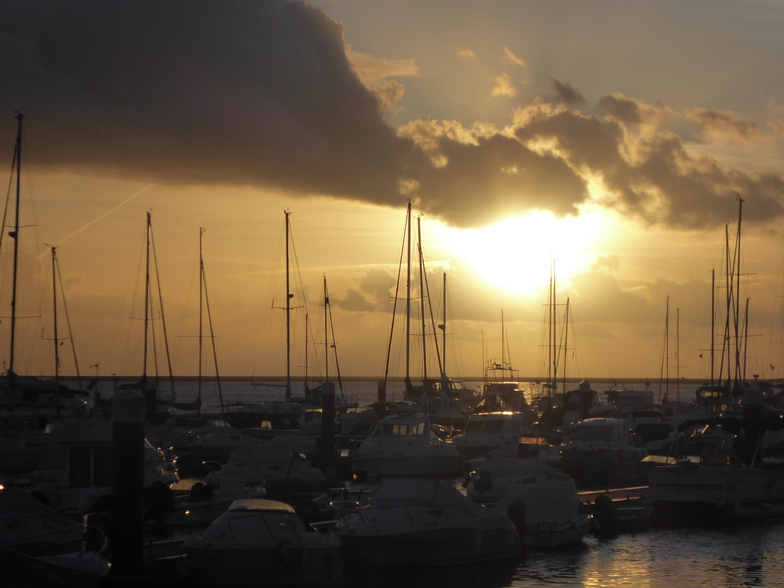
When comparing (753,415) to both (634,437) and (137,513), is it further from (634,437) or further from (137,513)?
(137,513)

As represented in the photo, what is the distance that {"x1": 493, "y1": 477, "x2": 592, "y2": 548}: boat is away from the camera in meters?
26.3

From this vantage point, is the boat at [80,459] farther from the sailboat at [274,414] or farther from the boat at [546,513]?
the sailboat at [274,414]

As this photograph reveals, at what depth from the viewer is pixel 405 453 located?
41.2 metres

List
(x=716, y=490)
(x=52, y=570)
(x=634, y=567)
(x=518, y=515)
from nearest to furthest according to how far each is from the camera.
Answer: (x=52, y=570)
(x=634, y=567)
(x=518, y=515)
(x=716, y=490)

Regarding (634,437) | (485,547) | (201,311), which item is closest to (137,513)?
(485,547)

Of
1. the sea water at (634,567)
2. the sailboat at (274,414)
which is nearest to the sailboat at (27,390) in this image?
the sailboat at (274,414)

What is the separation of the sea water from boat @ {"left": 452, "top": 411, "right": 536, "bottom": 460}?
1749cm

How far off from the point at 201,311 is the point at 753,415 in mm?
52738

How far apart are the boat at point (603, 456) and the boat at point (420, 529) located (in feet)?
57.5

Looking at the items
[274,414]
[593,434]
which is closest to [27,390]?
[274,414]

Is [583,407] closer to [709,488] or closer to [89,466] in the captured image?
[709,488]

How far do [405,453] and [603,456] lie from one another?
9.12 m

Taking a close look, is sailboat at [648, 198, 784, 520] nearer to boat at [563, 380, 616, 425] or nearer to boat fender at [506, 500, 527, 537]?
boat fender at [506, 500, 527, 537]

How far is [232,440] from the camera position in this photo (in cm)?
4834
